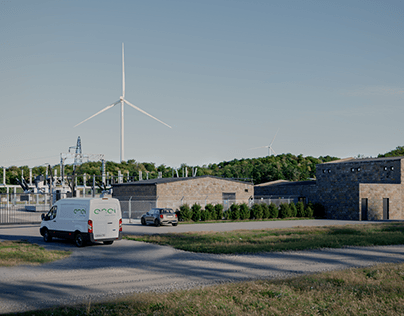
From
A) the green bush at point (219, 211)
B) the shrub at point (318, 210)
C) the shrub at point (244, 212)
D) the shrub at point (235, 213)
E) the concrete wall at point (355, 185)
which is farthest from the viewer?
the shrub at point (318, 210)

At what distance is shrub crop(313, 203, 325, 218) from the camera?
151ft

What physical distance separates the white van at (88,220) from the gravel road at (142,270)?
2.58 ft

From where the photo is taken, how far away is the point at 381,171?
45625 millimetres

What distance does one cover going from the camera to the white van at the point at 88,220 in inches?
723

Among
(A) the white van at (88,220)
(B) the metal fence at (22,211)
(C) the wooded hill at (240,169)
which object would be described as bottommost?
(B) the metal fence at (22,211)

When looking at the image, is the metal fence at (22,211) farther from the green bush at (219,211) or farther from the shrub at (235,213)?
the shrub at (235,213)

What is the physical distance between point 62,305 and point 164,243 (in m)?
11.1

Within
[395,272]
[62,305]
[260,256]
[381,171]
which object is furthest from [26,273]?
[381,171]

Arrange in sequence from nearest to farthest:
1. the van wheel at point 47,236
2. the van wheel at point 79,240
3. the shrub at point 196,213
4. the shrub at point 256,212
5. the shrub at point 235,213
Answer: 1. the van wheel at point 79,240
2. the van wheel at point 47,236
3. the shrub at point 196,213
4. the shrub at point 235,213
5. the shrub at point 256,212

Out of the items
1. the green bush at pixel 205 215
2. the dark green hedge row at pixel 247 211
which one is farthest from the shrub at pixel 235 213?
the green bush at pixel 205 215

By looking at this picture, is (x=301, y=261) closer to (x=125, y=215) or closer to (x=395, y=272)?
(x=395, y=272)

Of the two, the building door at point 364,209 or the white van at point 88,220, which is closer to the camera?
the white van at point 88,220

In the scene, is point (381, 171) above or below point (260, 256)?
above

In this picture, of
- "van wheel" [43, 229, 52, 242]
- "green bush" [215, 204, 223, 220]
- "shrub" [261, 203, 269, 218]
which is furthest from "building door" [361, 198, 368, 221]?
"van wheel" [43, 229, 52, 242]
